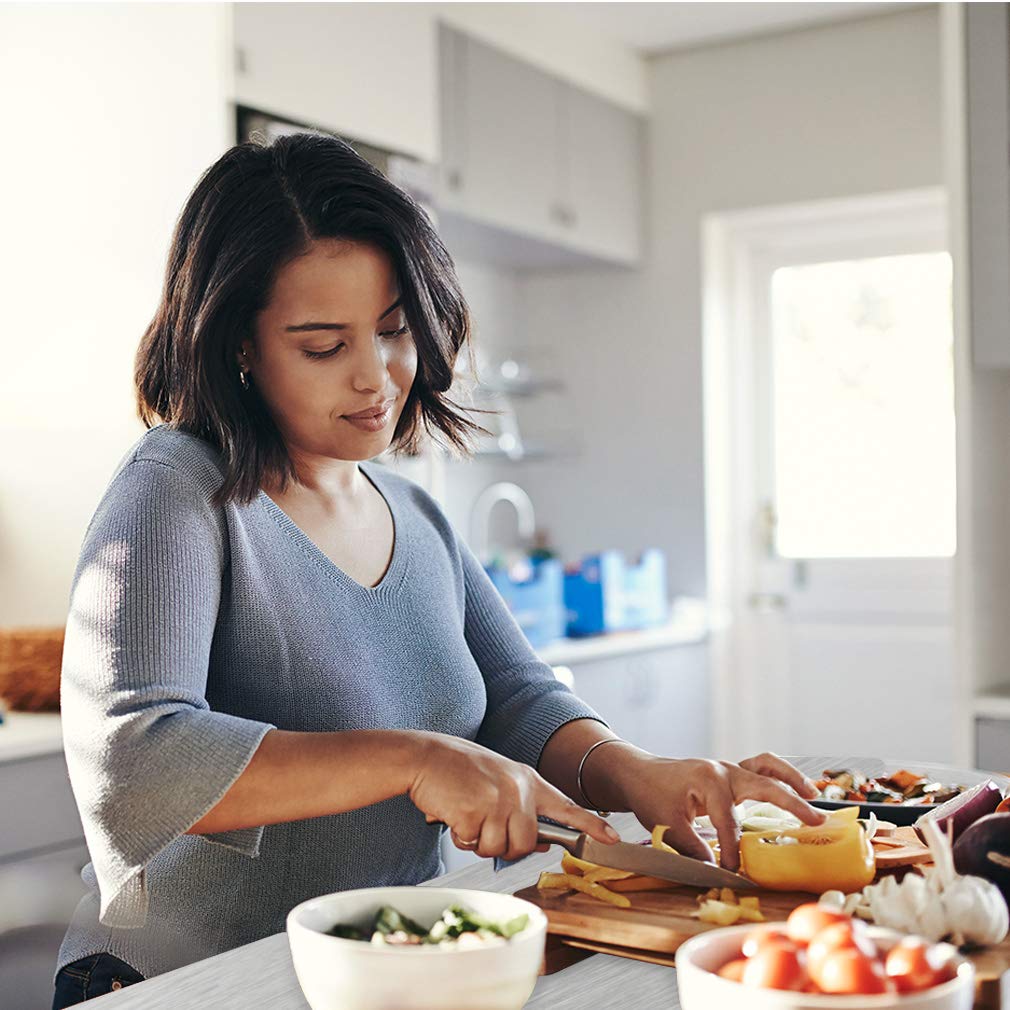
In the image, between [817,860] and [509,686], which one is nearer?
[817,860]

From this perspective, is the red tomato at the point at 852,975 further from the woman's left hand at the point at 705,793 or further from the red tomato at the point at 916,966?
the woman's left hand at the point at 705,793

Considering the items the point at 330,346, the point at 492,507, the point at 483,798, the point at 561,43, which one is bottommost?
the point at 483,798

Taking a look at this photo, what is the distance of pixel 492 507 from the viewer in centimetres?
437

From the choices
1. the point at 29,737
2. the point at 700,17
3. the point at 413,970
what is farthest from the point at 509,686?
the point at 700,17

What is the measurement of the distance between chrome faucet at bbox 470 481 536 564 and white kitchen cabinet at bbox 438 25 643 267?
747mm

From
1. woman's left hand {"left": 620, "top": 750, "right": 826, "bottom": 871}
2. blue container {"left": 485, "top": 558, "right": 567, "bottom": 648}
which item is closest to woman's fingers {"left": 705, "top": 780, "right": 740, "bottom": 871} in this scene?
woman's left hand {"left": 620, "top": 750, "right": 826, "bottom": 871}

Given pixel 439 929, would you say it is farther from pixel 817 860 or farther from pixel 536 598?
pixel 536 598

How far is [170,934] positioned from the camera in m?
1.19

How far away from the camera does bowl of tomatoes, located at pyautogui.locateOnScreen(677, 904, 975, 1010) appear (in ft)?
2.19

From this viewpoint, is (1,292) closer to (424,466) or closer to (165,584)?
(424,466)

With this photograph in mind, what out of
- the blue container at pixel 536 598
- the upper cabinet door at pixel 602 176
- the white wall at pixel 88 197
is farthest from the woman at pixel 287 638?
the upper cabinet door at pixel 602 176

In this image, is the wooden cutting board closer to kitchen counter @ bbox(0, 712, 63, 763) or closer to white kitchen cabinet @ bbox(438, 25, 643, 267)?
kitchen counter @ bbox(0, 712, 63, 763)

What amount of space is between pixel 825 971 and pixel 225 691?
2.21 feet

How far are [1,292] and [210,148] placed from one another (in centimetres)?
50
